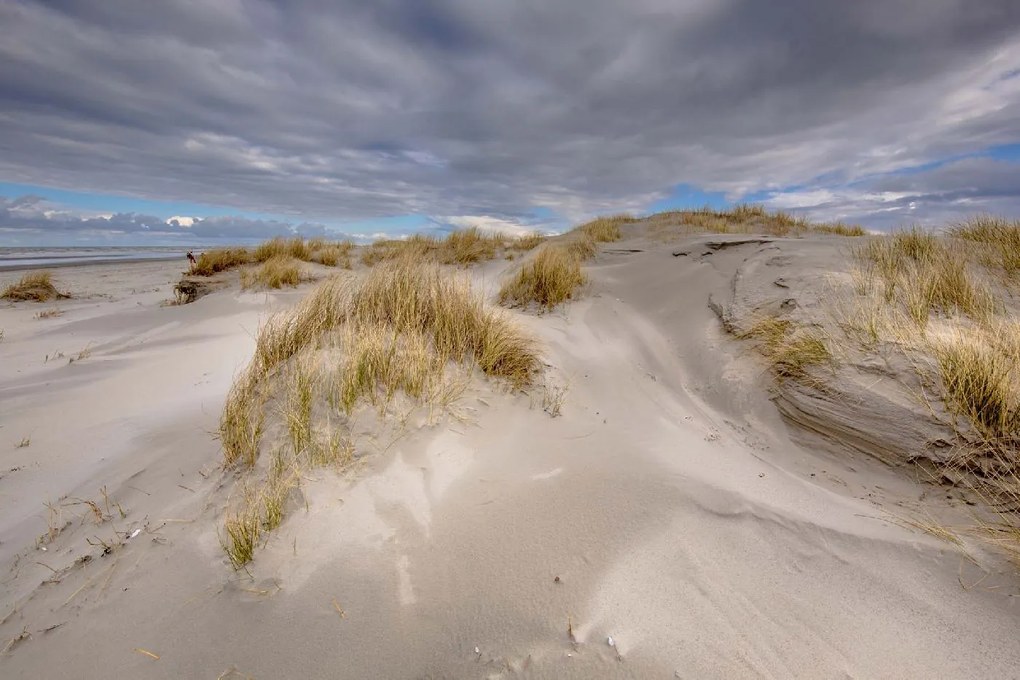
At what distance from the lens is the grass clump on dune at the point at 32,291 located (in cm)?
903

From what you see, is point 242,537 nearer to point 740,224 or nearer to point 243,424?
point 243,424

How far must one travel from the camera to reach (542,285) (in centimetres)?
641

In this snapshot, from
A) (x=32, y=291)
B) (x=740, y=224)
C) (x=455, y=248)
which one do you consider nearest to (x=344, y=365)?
(x=455, y=248)

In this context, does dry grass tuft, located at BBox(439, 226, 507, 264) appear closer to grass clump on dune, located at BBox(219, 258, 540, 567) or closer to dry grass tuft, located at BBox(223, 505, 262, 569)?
grass clump on dune, located at BBox(219, 258, 540, 567)

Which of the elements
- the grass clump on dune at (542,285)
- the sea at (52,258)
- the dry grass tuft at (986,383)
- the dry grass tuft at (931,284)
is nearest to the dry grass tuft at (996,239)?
the dry grass tuft at (931,284)

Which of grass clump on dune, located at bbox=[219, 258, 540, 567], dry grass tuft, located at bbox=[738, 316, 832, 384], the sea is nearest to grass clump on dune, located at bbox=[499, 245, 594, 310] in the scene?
grass clump on dune, located at bbox=[219, 258, 540, 567]

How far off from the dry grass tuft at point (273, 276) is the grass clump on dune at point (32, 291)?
393 cm

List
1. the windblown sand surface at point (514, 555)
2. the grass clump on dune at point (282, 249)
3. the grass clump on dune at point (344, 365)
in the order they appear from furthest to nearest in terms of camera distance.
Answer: the grass clump on dune at point (282, 249) → the grass clump on dune at point (344, 365) → the windblown sand surface at point (514, 555)

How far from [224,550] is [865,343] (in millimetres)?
4458

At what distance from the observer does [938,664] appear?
5.39 ft

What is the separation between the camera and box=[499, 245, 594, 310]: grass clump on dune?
6324 millimetres

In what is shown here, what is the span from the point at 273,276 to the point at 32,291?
505cm

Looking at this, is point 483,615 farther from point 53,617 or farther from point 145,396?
point 145,396

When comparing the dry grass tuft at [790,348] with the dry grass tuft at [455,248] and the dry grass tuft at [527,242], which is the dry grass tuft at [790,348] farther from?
the dry grass tuft at [527,242]
